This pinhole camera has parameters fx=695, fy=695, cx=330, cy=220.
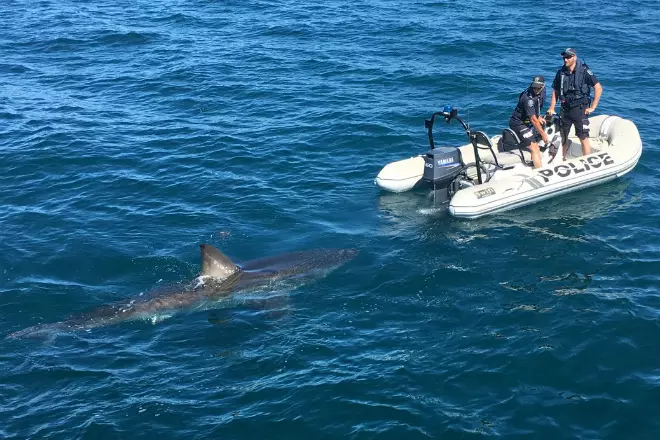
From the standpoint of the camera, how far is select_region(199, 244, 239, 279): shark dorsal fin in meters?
13.0

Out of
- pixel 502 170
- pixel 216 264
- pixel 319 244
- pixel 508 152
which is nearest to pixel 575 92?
pixel 508 152

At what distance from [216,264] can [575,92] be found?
9247 mm

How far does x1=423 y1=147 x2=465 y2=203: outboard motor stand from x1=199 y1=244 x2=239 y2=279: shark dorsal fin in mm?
5416

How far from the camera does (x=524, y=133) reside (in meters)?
16.3

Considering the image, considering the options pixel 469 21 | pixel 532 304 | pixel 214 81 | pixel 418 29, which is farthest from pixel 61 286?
pixel 469 21

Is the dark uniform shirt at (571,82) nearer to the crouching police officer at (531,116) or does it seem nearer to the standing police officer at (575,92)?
the standing police officer at (575,92)

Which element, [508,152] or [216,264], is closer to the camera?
[216,264]

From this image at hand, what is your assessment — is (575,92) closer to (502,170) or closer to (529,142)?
(529,142)

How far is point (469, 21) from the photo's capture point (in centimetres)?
2936

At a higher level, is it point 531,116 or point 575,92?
point 575,92

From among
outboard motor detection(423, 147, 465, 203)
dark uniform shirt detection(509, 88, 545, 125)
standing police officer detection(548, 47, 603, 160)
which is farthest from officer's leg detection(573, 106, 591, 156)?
outboard motor detection(423, 147, 465, 203)

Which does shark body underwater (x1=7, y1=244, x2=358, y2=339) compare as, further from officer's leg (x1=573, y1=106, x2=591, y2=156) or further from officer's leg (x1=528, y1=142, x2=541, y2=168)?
officer's leg (x1=573, y1=106, x2=591, y2=156)

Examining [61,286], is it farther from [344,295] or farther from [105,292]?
[344,295]

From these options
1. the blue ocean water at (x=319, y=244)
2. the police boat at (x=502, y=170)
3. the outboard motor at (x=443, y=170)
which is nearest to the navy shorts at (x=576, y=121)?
the police boat at (x=502, y=170)
